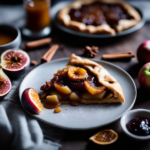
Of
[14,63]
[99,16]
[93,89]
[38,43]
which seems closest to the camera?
[93,89]

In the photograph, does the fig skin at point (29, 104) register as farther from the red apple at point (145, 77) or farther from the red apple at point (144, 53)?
the red apple at point (144, 53)

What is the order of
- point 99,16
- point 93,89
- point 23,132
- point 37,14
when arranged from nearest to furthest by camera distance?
point 23,132
point 93,89
point 37,14
point 99,16

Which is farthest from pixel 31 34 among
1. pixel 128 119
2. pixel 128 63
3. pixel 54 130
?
pixel 128 119

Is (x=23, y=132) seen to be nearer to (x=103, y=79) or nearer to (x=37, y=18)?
(x=103, y=79)

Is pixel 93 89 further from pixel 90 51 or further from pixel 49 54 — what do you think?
pixel 49 54

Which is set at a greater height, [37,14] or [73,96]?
[37,14]

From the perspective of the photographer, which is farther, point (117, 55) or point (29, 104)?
point (117, 55)

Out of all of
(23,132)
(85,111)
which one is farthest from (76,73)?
(23,132)

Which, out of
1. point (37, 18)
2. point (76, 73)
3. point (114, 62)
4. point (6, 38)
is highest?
point (37, 18)
